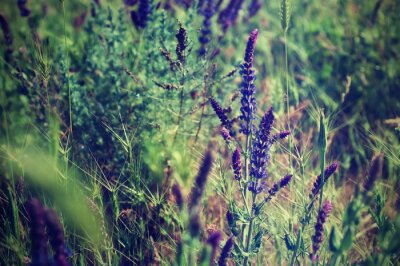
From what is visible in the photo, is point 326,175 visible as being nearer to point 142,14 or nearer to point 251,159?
point 251,159

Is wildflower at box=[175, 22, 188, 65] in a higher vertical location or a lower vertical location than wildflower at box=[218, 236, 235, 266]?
higher

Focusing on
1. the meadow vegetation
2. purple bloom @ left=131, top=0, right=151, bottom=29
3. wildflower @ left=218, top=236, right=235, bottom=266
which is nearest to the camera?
wildflower @ left=218, top=236, right=235, bottom=266

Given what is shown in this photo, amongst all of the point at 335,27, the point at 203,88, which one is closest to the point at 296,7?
the point at 335,27

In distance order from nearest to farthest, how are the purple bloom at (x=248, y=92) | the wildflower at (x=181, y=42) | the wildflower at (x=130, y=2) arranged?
the purple bloom at (x=248, y=92) → the wildflower at (x=181, y=42) → the wildflower at (x=130, y=2)

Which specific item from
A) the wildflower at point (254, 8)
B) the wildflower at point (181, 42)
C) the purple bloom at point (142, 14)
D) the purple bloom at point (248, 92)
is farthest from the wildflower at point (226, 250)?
the wildflower at point (254, 8)

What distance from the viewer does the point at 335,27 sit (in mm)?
3199

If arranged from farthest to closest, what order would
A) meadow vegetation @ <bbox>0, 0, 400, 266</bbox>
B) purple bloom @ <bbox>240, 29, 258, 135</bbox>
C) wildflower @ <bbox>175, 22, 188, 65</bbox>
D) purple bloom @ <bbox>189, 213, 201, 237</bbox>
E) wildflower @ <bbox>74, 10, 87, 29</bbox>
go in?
wildflower @ <bbox>74, 10, 87, 29</bbox> < wildflower @ <bbox>175, 22, 188, 65</bbox> < purple bloom @ <bbox>240, 29, 258, 135</bbox> < meadow vegetation @ <bbox>0, 0, 400, 266</bbox> < purple bloom @ <bbox>189, 213, 201, 237</bbox>

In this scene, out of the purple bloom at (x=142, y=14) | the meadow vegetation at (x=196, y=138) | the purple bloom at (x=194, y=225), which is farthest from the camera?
the purple bloom at (x=142, y=14)

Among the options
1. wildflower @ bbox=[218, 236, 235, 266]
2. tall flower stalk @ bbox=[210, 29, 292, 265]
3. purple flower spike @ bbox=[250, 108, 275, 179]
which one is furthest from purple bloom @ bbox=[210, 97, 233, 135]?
wildflower @ bbox=[218, 236, 235, 266]

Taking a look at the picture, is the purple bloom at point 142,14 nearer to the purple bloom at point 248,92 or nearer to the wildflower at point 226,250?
the purple bloom at point 248,92

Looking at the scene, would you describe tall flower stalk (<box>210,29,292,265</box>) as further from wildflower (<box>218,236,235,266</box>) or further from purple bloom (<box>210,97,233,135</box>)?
wildflower (<box>218,236,235,266</box>)

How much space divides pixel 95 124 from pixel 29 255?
0.83 metres

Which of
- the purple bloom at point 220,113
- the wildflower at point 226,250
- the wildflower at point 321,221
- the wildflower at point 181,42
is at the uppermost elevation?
the wildflower at point 181,42

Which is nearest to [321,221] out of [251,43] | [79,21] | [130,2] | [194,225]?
[194,225]
